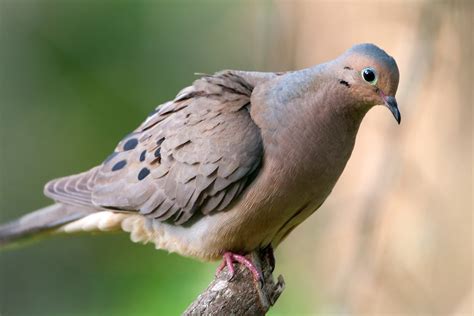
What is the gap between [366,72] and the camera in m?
3.84

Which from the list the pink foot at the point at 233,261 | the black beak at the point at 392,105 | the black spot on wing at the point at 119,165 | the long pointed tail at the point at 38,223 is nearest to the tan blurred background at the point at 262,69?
the long pointed tail at the point at 38,223

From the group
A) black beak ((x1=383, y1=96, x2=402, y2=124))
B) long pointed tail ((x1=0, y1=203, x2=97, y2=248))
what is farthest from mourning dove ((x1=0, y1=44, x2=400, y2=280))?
long pointed tail ((x1=0, y1=203, x2=97, y2=248))

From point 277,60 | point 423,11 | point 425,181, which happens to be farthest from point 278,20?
point 425,181

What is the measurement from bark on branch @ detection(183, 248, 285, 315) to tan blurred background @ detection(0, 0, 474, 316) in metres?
1.82

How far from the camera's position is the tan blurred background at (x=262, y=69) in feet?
19.0

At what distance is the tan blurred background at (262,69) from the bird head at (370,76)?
5.62 ft

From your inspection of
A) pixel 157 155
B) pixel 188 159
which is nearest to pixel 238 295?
pixel 188 159

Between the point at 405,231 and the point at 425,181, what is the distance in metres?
0.45

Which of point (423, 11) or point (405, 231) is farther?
point (405, 231)

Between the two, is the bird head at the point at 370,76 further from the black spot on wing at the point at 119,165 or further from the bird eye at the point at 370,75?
the black spot on wing at the point at 119,165

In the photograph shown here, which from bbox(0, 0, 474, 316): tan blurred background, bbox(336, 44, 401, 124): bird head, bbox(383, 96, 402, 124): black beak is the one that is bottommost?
bbox(0, 0, 474, 316): tan blurred background

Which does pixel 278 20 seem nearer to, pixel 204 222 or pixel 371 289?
pixel 371 289

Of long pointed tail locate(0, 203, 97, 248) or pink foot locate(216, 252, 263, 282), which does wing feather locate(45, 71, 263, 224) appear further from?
pink foot locate(216, 252, 263, 282)

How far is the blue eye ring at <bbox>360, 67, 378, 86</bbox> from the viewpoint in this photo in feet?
12.5
